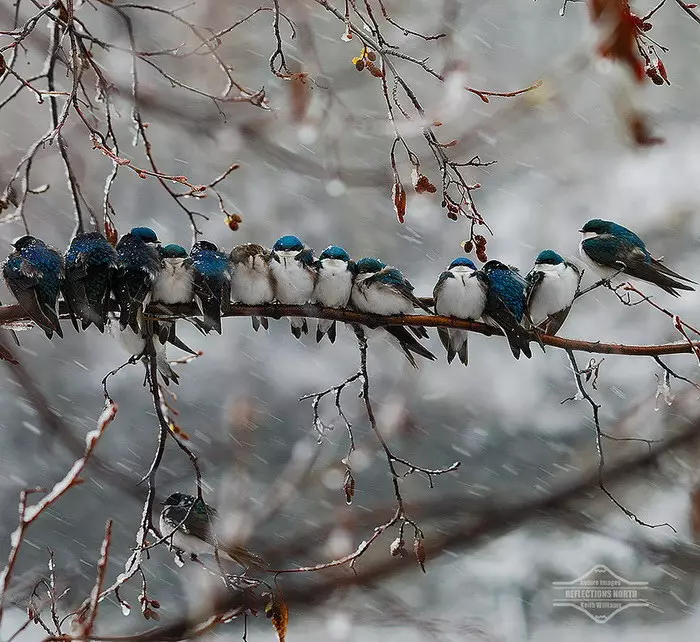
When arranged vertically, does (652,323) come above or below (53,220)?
below

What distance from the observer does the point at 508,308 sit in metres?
1.78

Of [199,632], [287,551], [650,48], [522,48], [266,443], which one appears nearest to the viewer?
[199,632]

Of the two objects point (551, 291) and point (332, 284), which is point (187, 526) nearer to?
point (332, 284)

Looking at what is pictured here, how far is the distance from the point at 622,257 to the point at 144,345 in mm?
1105

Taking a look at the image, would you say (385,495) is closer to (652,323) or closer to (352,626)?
(352,626)

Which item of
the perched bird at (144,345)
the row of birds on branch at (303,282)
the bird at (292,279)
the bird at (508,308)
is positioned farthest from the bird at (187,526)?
the bird at (508,308)

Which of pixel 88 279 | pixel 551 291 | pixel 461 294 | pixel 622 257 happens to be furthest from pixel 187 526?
pixel 622 257

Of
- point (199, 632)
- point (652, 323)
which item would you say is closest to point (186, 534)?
point (199, 632)

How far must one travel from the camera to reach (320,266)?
1.83 metres

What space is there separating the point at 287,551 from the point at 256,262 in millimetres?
2536

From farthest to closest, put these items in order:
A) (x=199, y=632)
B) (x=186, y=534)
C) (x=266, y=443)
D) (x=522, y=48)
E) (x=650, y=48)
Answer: (x=522, y=48) < (x=266, y=443) < (x=186, y=534) < (x=650, y=48) < (x=199, y=632)

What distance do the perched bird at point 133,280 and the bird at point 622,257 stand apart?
1004mm

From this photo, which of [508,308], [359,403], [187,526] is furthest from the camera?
[359,403]

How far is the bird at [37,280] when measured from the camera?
1.53 meters
